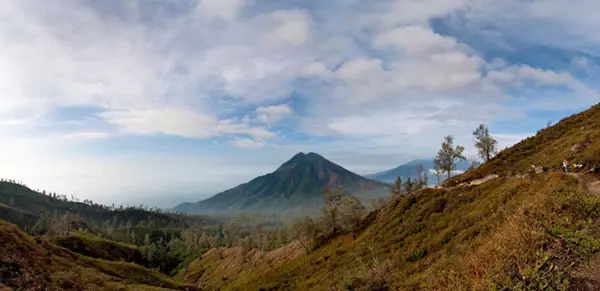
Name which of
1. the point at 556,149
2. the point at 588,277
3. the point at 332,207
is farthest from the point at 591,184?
the point at 332,207

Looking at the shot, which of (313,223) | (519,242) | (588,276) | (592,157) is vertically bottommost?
(313,223)

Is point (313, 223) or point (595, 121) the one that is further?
point (313, 223)

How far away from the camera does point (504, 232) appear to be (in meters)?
12.0

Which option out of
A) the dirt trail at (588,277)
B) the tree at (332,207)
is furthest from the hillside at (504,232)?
the tree at (332,207)

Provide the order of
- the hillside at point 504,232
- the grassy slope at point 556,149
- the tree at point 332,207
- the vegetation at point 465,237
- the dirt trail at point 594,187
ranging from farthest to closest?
the tree at point 332,207, the grassy slope at point 556,149, the dirt trail at point 594,187, the vegetation at point 465,237, the hillside at point 504,232

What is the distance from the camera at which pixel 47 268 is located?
34.8 m

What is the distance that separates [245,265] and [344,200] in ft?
251

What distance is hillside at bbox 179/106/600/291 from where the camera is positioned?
31.5ft

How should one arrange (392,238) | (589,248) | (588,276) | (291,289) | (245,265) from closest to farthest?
1. (588,276)
2. (589,248)
3. (392,238)
4. (291,289)
5. (245,265)

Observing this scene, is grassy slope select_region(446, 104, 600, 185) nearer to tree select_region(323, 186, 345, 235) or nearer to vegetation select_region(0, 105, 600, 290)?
vegetation select_region(0, 105, 600, 290)

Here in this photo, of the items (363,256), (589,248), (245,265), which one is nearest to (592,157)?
(363,256)

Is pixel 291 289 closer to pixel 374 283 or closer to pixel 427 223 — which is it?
pixel 427 223

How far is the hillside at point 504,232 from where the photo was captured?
9609 millimetres

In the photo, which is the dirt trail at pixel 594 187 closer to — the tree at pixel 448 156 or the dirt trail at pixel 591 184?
the dirt trail at pixel 591 184
